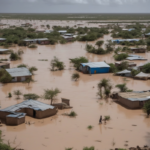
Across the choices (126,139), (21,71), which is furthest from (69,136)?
(21,71)

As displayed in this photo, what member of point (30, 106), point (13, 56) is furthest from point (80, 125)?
point (13, 56)

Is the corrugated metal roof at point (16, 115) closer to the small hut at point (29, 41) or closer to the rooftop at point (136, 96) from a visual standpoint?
the rooftop at point (136, 96)

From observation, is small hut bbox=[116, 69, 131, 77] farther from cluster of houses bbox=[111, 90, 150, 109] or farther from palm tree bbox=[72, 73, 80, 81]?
cluster of houses bbox=[111, 90, 150, 109]

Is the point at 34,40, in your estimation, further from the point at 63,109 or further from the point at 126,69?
the point at 63,109

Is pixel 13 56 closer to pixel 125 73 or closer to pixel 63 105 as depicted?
pixel 125 73

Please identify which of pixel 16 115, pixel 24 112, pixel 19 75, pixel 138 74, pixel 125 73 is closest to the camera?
pixel 16 115

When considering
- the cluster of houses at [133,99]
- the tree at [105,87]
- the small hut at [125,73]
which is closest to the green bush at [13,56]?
the small hut at [125,73]
